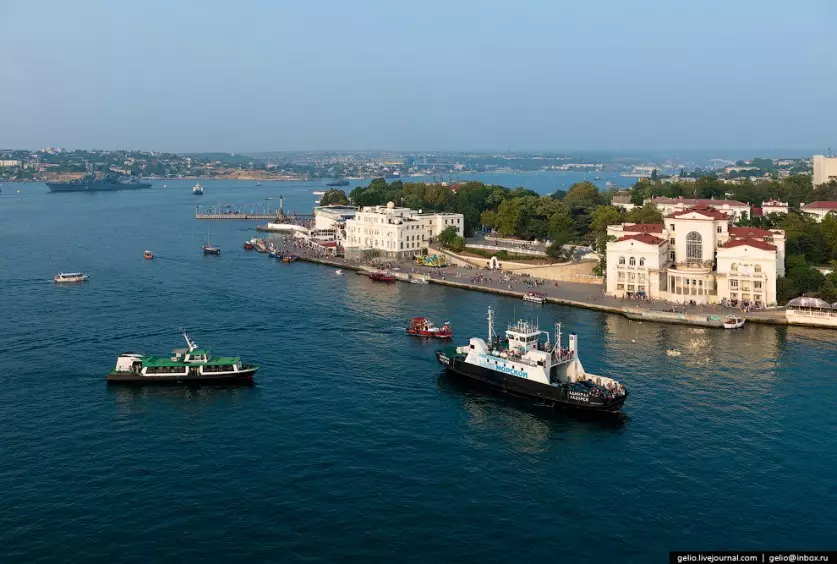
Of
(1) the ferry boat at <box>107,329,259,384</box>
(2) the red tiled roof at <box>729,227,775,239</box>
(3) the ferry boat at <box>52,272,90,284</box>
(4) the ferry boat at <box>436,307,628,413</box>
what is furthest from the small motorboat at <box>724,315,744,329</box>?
(3) the ferry boat at <box>52,272,90,284</box>

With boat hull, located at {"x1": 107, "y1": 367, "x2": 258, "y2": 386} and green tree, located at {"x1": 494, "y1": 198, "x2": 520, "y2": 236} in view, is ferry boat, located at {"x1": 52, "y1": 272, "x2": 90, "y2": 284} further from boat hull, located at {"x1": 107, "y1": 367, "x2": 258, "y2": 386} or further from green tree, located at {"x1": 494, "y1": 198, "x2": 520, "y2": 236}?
green tree, located at {"x1": 494, "y1": 198, "x2": 520, "y2": 236}

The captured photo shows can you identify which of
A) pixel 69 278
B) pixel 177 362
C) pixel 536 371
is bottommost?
pixel 536 371

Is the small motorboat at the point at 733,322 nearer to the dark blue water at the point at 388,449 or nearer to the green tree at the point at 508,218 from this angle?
the dark blue water at the point at 388,449

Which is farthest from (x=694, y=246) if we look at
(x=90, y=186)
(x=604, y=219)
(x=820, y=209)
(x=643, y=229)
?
(x=90, y=186)

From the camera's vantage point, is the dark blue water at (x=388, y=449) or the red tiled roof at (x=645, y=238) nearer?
the dark blue water at (x=388, y=449)

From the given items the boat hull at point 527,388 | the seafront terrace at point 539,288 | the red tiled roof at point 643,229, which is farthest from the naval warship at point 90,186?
the boat hull at point 527,388

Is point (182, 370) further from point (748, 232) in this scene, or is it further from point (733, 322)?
point (748, 232)
